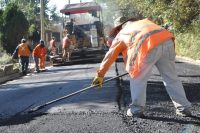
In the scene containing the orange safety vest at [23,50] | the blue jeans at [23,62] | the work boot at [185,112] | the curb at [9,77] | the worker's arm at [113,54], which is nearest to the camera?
the work boot at [185,112]

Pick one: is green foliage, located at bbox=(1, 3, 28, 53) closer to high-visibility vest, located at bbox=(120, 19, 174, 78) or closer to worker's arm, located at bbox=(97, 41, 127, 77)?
worker's arm, located at bbox=(97, 41, 127, 77)

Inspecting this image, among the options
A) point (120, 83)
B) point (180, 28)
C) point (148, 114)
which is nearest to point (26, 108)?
point (148, 114)

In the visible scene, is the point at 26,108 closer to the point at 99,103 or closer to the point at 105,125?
the point at 99,103

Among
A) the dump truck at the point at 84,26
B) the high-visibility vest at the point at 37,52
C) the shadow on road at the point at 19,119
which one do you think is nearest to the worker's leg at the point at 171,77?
the shadow on road at the point at 19,119

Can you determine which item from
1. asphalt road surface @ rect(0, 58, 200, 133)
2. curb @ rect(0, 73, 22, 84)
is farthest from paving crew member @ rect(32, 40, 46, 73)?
asphalt road surface @ rect(0, 58, 200, 133)

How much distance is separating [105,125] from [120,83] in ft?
17.1

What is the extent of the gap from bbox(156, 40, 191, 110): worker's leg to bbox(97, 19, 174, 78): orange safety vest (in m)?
0.20

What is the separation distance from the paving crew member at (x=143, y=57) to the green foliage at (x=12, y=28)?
25.2 metres

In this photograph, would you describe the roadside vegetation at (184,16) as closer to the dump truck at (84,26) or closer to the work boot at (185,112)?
the dump truck at (84,26)

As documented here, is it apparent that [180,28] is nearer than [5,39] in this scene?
Yes

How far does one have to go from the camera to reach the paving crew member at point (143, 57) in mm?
6574

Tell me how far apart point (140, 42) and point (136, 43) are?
6 cm

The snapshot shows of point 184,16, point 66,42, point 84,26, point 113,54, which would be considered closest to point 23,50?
point 66,42

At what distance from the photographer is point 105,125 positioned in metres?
6.32
